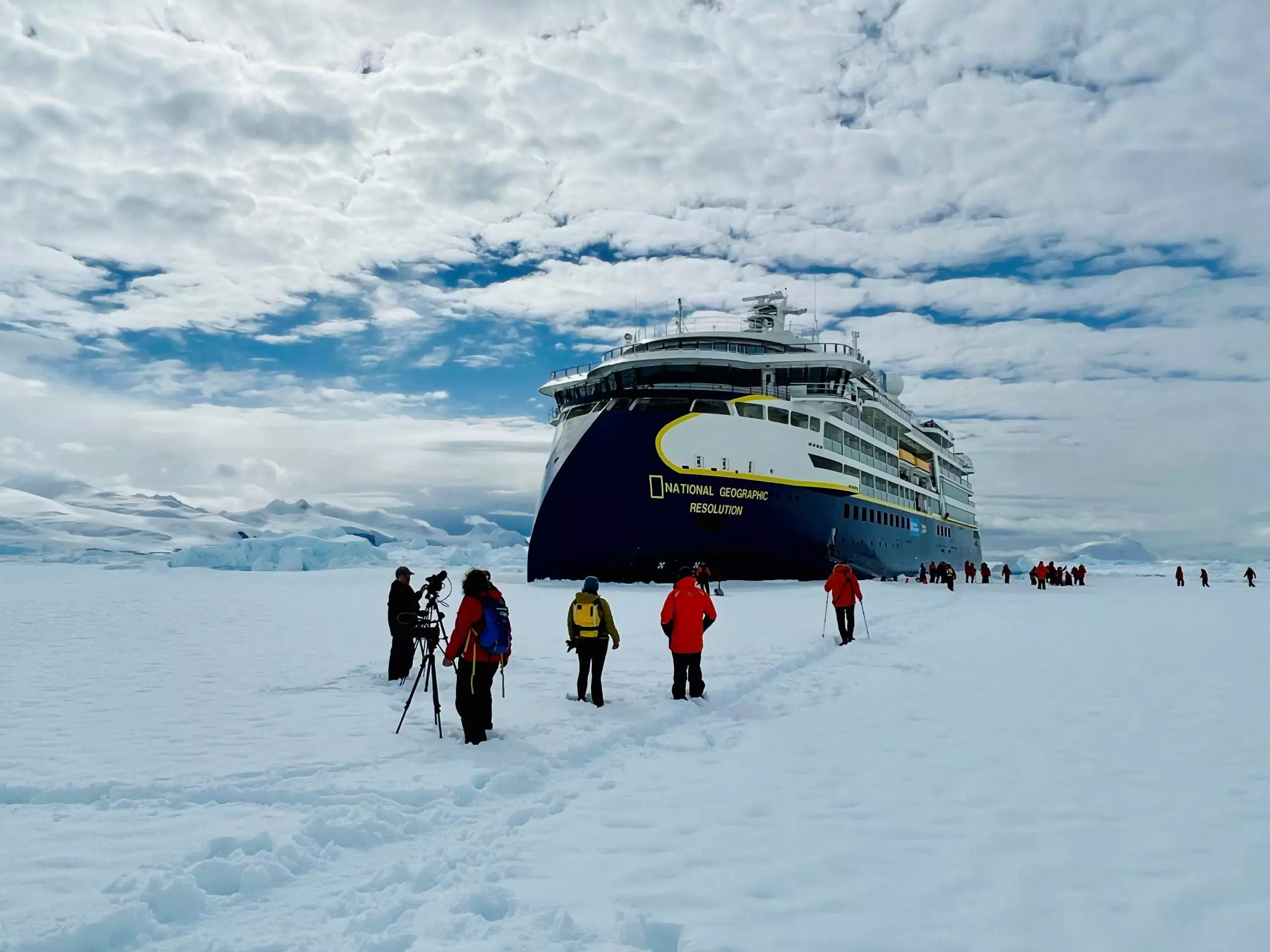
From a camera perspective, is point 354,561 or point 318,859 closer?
point 318,859

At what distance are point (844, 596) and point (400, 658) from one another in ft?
26.9

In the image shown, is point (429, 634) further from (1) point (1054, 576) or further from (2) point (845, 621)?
(1) point (1054, 576)

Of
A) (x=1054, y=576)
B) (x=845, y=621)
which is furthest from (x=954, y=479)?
(x=845, y=621)

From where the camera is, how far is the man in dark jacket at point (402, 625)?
33.3 feet

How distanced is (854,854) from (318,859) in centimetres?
320

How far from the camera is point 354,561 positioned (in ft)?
229

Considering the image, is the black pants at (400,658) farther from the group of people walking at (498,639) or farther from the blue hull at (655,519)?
the blue hull at (655,519)

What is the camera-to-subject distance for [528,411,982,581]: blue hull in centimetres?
2941

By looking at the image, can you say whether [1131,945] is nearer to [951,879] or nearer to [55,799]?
[951,879]

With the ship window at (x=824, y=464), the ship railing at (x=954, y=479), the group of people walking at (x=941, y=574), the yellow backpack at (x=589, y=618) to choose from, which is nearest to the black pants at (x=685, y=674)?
the yellow backpack at (x=589, y=618)

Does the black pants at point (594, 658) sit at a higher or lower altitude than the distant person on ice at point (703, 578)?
lower

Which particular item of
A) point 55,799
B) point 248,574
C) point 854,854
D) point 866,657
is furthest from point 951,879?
point 248,574

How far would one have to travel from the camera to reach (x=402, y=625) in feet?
33.9

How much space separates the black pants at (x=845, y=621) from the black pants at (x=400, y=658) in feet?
25.6
